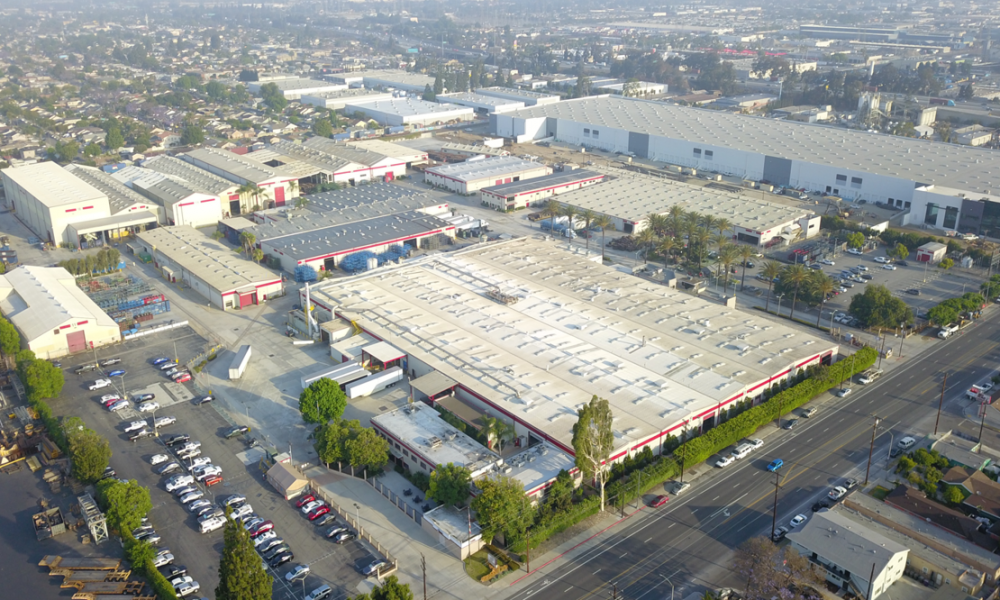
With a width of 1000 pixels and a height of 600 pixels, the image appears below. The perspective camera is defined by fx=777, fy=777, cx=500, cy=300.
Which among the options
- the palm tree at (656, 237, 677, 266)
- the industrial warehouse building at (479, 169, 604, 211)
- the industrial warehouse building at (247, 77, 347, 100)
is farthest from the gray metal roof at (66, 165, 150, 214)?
the industrial warehouse building at (247, 77, 347, 100)

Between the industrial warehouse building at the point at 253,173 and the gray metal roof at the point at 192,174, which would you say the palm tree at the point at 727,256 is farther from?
the gray metal roof at the point at 192,174

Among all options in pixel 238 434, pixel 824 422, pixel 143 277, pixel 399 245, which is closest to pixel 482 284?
pixel 399 245

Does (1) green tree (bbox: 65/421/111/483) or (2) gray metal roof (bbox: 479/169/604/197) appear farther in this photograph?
(2) gray metal roof (bbox: 479/169/604/197)

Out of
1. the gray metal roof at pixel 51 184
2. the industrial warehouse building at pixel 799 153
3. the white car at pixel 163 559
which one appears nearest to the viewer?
the white car at pixel 163 559

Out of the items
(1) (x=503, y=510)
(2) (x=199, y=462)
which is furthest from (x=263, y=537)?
(1) (x=503, y=510)

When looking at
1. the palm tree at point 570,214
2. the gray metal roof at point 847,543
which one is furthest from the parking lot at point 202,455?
the palm tree at point 570,214

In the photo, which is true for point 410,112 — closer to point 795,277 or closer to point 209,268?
point 209,268

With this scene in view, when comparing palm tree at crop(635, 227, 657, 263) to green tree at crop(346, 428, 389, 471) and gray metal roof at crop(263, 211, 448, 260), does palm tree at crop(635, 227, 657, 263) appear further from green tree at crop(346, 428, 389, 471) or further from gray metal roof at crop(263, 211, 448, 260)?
green tree at crop(346, 428, 389, 471)
